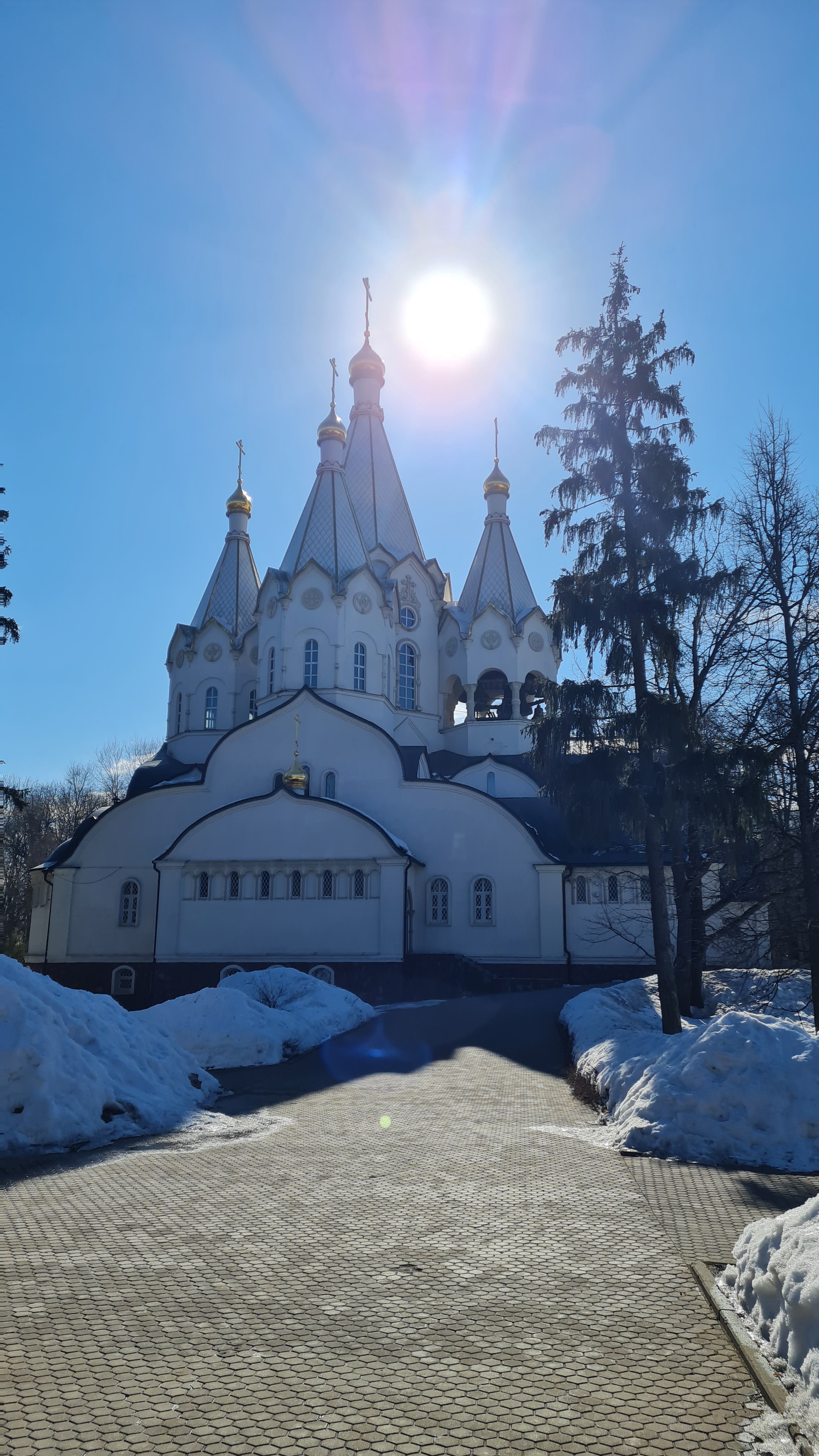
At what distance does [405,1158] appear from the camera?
6.58 meters

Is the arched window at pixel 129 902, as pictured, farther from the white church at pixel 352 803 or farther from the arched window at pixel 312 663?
the arched window at pixel 312 663

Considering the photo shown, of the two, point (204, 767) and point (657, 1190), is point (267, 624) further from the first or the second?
point (657, 1190)

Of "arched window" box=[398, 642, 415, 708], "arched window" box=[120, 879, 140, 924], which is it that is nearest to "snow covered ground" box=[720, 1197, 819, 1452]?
"arched window" box=[120, 879, 140, 924]

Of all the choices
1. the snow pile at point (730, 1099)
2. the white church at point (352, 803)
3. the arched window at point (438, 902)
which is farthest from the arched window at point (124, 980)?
the snow pile at point (730, 1099)

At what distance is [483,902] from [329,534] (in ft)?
40.2

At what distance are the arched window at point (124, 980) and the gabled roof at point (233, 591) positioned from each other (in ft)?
39.5

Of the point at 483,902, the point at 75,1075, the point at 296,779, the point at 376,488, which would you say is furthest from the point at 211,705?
the point at 75,1075

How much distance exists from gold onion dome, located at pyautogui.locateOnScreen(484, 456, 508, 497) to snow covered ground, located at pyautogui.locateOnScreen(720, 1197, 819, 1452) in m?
32.8

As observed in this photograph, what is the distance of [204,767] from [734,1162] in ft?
74.1

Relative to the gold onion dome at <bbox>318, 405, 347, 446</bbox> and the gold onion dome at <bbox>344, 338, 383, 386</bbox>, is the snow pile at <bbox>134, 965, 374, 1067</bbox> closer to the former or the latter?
the gold onion dome at <bbox>318, 405, 347, 446</bbox>

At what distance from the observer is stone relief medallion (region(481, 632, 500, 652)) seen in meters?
32.4

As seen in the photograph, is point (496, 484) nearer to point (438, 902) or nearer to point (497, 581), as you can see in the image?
point (497, 581)

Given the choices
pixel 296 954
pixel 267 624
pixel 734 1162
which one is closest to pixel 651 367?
pixel 734 1162

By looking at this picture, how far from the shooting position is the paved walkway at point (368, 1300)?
3.00 metres
